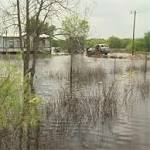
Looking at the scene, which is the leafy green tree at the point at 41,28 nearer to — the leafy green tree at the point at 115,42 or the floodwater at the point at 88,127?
the floodwater at the point at 88,127

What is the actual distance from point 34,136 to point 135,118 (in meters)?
4.97

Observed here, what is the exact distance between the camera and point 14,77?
1020cm

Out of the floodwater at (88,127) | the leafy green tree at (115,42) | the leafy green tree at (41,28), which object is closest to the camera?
the floodwater at (88,127)

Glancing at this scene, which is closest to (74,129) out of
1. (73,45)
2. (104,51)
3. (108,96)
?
(108,96)

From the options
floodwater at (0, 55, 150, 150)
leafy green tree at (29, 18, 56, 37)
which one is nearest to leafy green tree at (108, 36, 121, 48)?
floodwater at (0, 55, 150, 150)

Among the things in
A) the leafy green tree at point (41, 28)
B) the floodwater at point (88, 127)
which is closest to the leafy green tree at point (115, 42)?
the floodwater at point (88, 127)

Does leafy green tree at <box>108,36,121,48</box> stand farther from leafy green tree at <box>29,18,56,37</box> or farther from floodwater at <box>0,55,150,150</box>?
leafy green tree at <box>29,18,56,37</box>

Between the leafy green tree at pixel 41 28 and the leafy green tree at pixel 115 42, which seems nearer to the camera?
the leafy green tree at pixel 41 28

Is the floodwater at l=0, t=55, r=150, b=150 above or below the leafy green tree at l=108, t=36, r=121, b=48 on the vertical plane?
below

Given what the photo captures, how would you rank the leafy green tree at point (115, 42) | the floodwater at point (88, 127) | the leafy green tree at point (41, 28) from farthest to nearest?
the leafy green tree at point (115, 42) < the leafy green tree at point (41, 28) < the floodwater at point (88, 127)

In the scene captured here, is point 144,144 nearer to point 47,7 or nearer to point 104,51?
point 47,7

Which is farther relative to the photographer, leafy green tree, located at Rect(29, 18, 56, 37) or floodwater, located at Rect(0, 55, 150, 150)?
leafy green tree, located at Rect(29, 18, 56, 37)

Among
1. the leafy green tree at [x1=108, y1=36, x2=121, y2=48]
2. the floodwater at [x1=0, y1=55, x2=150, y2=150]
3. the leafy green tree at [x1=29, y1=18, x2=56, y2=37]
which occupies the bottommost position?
the floodwater at [x1=0, y1=55, x2=150, y2=150]

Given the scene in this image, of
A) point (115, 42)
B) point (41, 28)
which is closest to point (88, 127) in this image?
point (41, 28)
